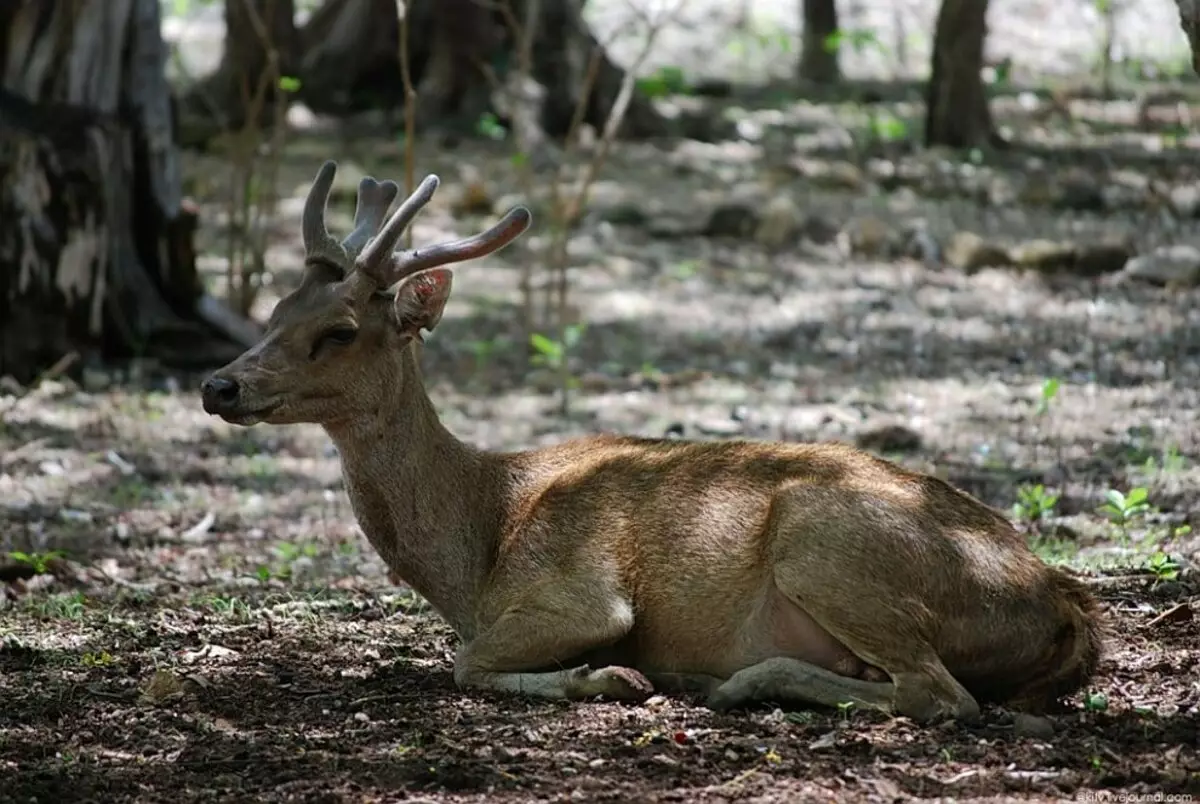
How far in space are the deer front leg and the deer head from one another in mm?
985

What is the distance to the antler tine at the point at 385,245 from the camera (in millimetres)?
6422

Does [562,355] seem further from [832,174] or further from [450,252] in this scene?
[832,174]

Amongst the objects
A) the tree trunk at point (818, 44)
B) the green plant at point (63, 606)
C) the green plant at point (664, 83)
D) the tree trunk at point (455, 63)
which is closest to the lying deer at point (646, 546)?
the green plant at point (63, 606)

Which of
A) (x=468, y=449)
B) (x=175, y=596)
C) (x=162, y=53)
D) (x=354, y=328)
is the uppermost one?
(x=162, y=53)

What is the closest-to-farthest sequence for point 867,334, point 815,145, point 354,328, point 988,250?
point 354,328
point 867,334
point 988,250
point 815,145

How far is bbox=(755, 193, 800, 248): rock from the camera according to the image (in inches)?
637

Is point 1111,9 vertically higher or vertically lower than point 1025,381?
higher

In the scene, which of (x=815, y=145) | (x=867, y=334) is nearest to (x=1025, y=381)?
→ (x=867, y=334)

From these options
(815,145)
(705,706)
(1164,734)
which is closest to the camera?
(1164,734)

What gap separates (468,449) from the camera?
6859mm

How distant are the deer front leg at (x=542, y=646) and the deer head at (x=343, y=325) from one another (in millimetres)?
985

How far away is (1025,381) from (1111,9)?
11.3m

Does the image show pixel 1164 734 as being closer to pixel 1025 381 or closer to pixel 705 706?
pixel 705 706

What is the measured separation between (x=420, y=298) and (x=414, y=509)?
775 mm
